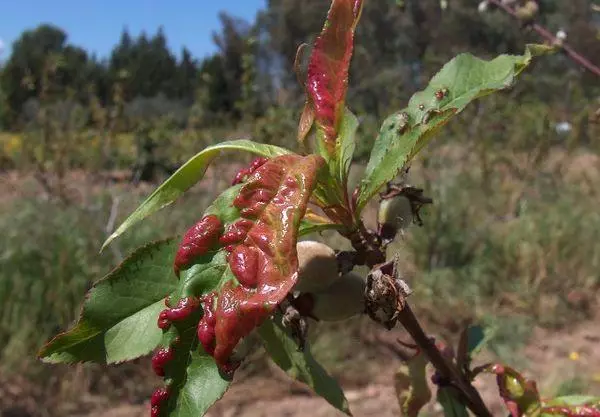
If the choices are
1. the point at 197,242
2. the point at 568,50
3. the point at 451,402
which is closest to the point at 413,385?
the point at 451,402

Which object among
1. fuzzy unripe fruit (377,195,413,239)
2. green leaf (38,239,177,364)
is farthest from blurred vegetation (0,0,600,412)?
green leaf (38,239,177,364)

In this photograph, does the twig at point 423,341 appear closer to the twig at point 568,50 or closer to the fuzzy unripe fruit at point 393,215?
the fuzzy unripe fruit at point 393,215

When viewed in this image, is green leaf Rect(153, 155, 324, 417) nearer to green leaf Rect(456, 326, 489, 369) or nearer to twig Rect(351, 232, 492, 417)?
twig Rect(351, 232, 492, 417)

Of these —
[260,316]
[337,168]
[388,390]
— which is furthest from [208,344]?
[388,390]

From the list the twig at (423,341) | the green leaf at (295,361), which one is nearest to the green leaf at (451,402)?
the twig at (423,341)

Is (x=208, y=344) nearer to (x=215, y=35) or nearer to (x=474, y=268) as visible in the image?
(x=474, y=268)

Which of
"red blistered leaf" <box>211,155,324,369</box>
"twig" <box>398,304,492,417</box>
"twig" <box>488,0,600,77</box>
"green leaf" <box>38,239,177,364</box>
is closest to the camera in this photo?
"red blistered leaf" <box>211,155,324,369</box>

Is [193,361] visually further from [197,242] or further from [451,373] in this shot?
[451,373]
